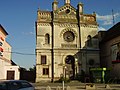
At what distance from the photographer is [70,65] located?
44.9 meters

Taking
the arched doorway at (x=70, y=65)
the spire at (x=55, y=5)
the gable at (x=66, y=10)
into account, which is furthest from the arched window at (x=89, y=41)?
the spire at (x=55, y=5)

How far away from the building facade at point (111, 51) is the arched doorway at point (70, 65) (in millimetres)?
7083

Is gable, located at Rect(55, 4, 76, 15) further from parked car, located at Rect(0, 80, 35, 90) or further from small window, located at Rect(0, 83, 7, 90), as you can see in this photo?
small window, located at Rect(0, 83, 7, 90)

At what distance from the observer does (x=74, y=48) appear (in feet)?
148

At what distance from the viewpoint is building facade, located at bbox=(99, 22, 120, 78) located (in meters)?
41.6

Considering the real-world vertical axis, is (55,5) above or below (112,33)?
above

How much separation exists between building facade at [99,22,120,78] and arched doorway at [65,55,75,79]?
7.08 m

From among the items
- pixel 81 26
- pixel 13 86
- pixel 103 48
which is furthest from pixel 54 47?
pixel 13 86

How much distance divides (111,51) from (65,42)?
9.07 meters

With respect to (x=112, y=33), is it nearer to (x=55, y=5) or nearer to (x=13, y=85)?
(x=55, y=5)

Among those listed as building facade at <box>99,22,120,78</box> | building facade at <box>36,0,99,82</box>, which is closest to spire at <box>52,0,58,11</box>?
building facade at <box>36,0,99,82</box>

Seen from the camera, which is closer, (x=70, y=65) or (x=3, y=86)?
(x=3, y=86)

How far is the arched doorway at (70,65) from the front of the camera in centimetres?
4459

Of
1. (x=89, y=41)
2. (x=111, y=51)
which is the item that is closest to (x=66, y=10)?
(x=89, y=41)
